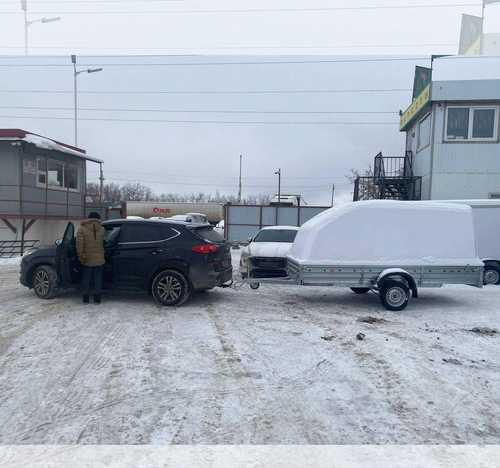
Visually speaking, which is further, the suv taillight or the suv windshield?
the suv windshield

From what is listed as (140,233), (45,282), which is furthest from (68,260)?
(140,233)

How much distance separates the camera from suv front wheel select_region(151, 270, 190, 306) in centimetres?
819

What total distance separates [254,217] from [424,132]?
9.57 m

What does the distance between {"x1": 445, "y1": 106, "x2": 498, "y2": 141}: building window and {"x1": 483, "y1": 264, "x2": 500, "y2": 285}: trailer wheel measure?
6.30 meters

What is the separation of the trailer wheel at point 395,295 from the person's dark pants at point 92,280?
17.1ft

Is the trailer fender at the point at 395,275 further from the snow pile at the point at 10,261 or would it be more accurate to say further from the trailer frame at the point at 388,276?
the snow pile at the point at 10,261

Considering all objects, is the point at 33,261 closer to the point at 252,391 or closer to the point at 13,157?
the point at 252,391

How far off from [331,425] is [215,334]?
9.50ft

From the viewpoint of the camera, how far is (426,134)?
18.0 metres

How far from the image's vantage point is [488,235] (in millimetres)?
12461

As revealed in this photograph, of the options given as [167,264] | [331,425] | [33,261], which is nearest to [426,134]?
[167,264]

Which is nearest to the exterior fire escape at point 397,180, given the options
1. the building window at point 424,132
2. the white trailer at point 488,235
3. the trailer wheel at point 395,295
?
the building window at point 424,132

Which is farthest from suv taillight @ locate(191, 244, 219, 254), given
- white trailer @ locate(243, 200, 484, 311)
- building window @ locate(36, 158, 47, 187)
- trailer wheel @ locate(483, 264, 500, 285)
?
building window @ locate(36, 158, 47, 187)

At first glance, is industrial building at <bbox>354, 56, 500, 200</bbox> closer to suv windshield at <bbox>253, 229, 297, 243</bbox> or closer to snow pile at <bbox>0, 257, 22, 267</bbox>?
suv windshield at <bbox>253, 229, 297, 243</bbox>
